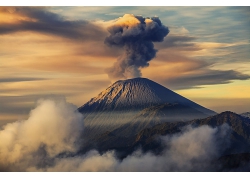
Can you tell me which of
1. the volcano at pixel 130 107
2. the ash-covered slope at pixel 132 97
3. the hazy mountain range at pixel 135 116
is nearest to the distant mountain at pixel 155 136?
the hazy mountain range at pixel 135 116

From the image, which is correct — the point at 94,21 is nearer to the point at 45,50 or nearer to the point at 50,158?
the point at 45,50

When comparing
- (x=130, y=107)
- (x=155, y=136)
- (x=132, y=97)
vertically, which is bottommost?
(x=155, y=136)

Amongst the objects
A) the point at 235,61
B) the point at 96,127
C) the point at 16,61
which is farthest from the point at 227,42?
the point at 16,61

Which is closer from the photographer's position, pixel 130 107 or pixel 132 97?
pixel 130 107

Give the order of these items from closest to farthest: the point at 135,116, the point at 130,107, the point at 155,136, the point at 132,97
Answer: the point at 135,116
the point at 155,136
the point at 130,107
the point at 132,97

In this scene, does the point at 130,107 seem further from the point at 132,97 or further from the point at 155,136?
the point at 132,97

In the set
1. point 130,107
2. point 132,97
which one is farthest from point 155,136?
point 132,97

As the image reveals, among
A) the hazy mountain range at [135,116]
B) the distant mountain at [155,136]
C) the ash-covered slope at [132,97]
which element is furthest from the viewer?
the distant mountain at [155,136]

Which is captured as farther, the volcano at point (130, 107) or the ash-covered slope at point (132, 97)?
the ash-covered slope at point (132, 97)

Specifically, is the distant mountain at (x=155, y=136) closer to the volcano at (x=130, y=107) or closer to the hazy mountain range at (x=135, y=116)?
the hazy mountain range at (x=135, y=116)

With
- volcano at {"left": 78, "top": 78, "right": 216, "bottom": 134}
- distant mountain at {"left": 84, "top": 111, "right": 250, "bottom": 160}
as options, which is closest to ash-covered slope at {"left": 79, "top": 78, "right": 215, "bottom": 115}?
volcano at {"left": 78, "top": 78, "right": 216, "bottom": 134}
